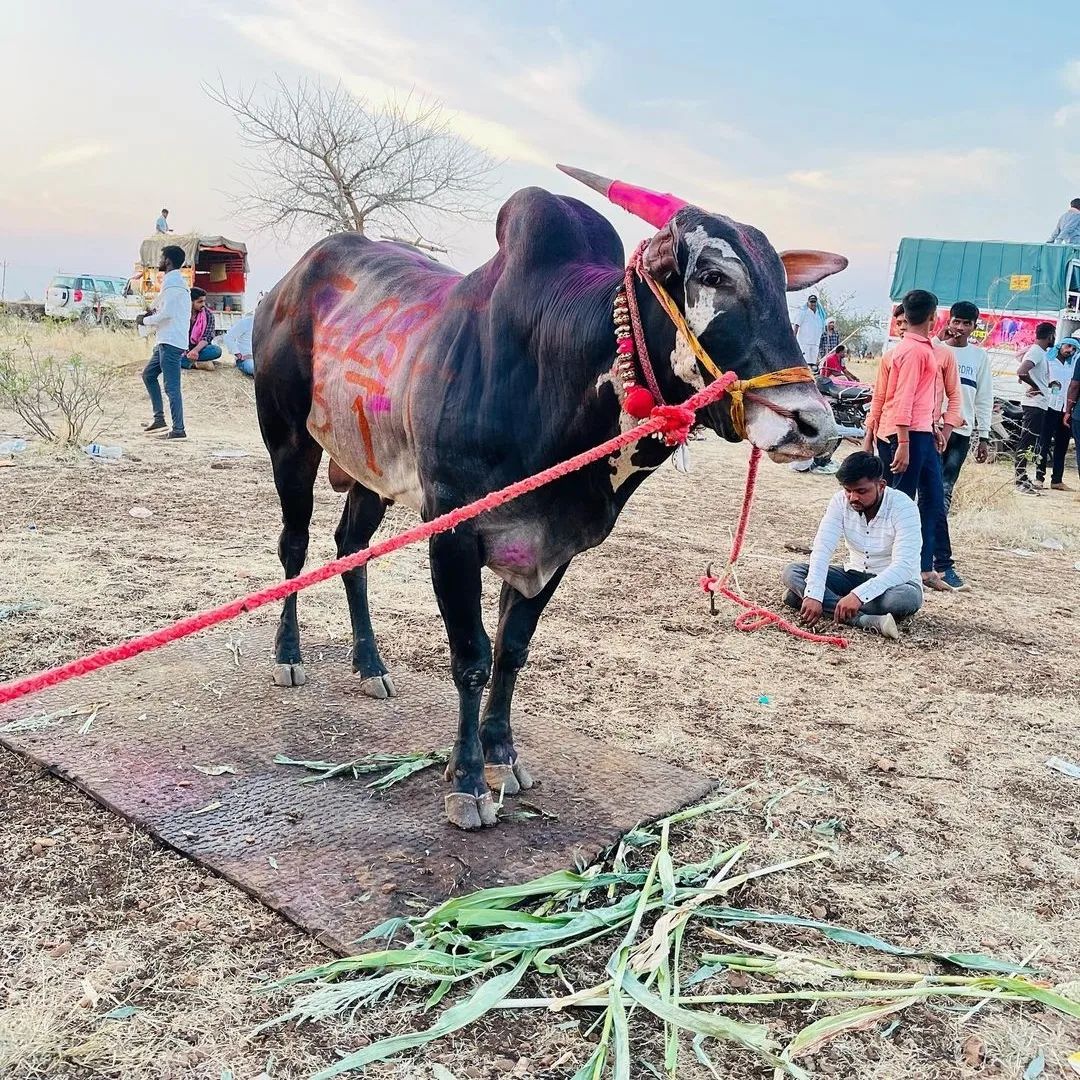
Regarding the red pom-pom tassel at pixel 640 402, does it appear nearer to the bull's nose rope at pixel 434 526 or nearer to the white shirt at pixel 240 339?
the bull's nose rope at pixel 434 526

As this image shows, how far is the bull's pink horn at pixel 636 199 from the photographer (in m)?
2.59

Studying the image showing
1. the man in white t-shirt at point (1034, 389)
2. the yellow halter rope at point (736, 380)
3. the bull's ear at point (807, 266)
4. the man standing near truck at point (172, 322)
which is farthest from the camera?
the man in white t-shirt at point (1034, 389)

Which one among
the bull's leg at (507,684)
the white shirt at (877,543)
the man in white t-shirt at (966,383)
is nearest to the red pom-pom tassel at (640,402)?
the bull's leg at (507,684)

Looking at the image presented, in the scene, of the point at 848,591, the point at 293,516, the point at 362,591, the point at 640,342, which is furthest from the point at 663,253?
the point at 848,591

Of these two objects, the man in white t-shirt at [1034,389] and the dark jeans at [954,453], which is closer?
the dark jeans at [954,453]

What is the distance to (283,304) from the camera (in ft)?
13.4

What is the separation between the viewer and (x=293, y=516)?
13.8 ft

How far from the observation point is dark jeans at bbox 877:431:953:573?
20.1 ft

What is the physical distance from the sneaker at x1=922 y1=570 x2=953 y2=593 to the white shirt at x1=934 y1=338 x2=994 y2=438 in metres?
1.21

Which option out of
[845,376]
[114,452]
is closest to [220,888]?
[114,452]

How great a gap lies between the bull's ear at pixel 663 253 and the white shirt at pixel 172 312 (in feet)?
29.0

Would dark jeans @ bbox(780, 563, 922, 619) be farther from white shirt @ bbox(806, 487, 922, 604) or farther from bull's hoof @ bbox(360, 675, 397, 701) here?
bull's hoof @ bbox(360, 675, 397, 701)

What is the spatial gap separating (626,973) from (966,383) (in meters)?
6.10

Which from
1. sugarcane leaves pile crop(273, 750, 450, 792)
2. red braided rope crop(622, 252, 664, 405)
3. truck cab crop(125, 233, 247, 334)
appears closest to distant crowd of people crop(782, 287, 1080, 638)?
sugarcane leaves pile crop(273, 750, 450, 792)
